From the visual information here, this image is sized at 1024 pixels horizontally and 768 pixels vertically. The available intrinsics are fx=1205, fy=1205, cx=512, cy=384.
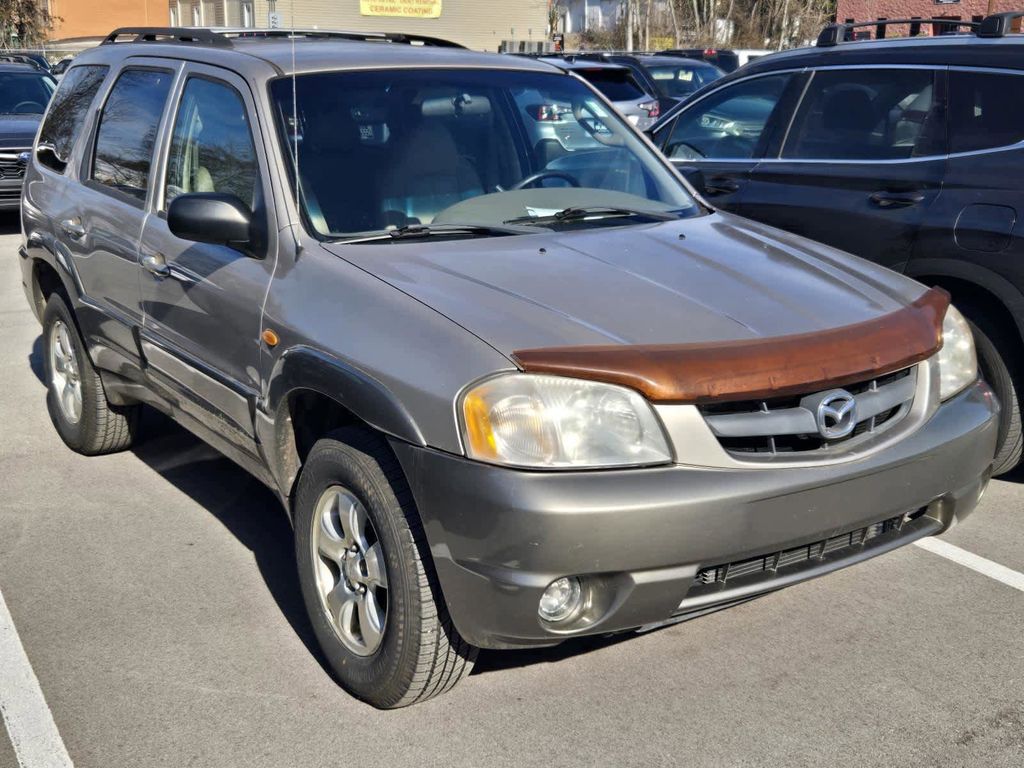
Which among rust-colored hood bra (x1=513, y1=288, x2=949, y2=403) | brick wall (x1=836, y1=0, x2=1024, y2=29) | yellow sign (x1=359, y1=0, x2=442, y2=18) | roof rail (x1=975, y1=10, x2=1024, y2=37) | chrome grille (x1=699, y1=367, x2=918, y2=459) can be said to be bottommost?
chrome grille (x1=699, y1=367, x2=918, y2=459)

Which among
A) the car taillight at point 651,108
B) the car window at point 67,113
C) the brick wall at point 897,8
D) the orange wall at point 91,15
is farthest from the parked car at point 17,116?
the orange wall at point 91,15

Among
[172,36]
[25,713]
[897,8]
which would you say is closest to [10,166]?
[172,36]

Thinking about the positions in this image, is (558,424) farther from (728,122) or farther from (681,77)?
(681,77)

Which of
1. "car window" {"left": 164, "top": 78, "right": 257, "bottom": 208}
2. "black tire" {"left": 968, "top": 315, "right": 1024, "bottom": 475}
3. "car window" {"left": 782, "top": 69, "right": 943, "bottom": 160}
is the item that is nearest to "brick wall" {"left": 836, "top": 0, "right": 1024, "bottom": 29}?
"car window" {"left": 782, "top": 69, "right": 943, "bottom": 160}

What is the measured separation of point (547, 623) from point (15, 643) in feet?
6.24

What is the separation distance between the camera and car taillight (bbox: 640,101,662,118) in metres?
15.2

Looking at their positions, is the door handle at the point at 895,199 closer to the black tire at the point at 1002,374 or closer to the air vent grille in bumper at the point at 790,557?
the black tire at the point at 1002,374

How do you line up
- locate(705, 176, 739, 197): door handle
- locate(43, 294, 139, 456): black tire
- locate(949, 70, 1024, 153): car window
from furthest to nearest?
locate(705, 176, 739, 197): door handle
locate(43, 294, 139, 456): black tire
locate(949, 70, 1024, 153): car window

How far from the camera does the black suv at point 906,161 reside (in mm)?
4848

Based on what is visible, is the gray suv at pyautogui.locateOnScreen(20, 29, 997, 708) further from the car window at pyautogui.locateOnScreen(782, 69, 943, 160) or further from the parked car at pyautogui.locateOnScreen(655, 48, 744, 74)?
the parked car at pyautogui.locateOnScreen(655, 48, 744, 74)

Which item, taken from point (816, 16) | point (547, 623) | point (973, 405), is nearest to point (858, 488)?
Result: point (973, 405)

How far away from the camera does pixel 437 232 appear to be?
390 centimetres

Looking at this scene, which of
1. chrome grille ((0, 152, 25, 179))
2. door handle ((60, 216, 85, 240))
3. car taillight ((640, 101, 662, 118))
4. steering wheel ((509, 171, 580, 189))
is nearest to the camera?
steering wheel ((509, 171, 580, 189))

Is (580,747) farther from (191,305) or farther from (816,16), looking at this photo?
(816,16)
